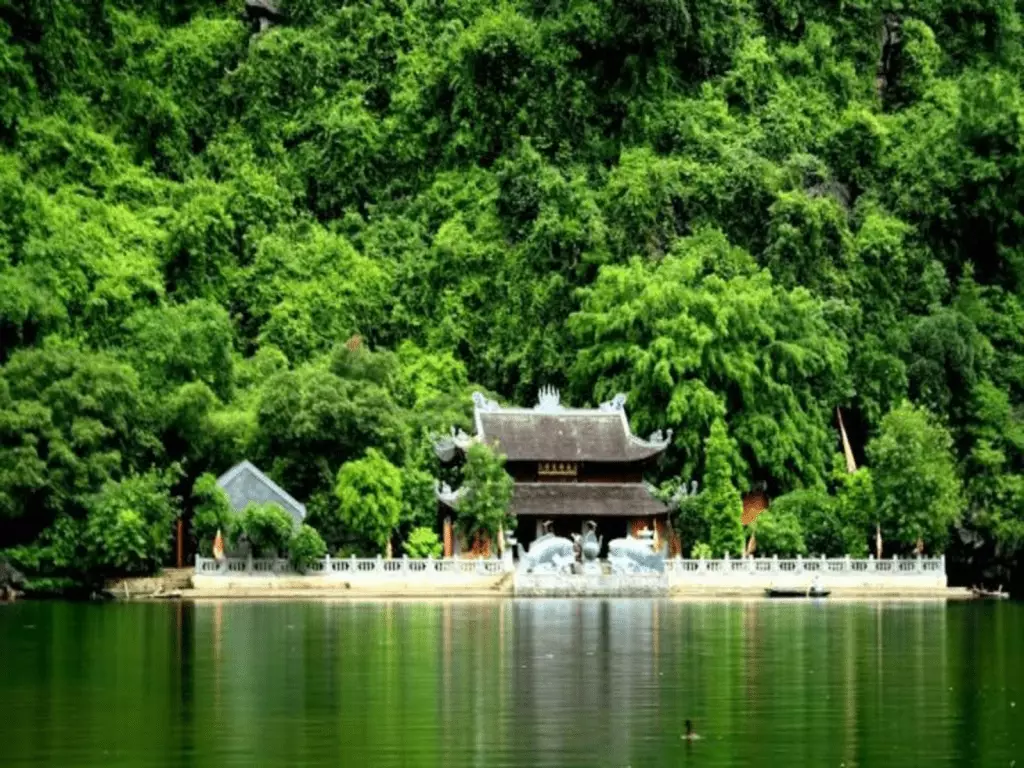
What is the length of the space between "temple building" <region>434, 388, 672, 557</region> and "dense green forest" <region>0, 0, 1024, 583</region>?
49.5 inches

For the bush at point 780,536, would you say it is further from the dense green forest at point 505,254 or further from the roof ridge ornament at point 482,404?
the roof ridge ornament at point 482,404

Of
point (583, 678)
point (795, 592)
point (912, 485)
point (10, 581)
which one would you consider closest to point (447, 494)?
point (795, 592)

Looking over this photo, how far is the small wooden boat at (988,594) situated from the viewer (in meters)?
63.9

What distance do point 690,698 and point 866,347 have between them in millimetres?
42430

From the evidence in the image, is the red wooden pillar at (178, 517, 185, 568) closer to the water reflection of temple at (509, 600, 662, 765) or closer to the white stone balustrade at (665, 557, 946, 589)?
the white stone balustrade at (665, 557, 946, 589)

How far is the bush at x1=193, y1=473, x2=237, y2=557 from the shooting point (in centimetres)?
6153

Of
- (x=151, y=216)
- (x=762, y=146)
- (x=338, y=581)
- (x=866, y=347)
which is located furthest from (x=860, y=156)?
(x=338, y=581)

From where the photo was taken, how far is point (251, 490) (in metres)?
62.5

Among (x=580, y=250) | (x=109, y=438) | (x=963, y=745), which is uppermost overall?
(x=580, y=250)

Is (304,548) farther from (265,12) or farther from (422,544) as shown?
(265,12)

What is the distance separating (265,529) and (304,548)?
1.03 m

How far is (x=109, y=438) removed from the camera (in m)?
63.2

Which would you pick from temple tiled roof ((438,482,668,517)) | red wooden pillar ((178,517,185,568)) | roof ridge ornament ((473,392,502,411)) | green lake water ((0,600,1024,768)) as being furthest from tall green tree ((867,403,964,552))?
red wooden pillar ((178,517,185,568))

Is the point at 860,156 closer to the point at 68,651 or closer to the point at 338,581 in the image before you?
the point at 338,581
